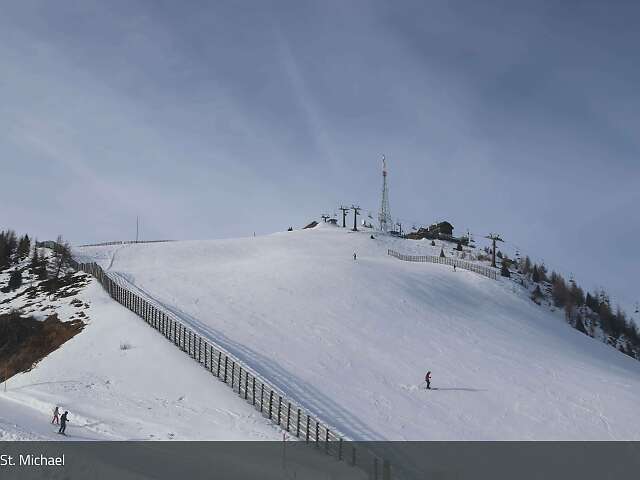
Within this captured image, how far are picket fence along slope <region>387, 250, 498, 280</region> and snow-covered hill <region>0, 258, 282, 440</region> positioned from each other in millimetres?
43043

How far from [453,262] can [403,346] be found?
1455 inches

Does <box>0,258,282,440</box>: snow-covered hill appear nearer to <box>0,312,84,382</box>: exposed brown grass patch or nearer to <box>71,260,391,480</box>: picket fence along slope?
<box>71,260,391,480</box>: picket fence along slope

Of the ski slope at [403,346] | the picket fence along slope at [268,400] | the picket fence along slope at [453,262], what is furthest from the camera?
the picket fence along slope at [453,262]

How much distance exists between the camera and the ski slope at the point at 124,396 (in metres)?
19.3

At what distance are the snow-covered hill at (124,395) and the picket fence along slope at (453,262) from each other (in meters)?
43.0

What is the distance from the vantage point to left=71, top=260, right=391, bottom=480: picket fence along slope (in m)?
19.9

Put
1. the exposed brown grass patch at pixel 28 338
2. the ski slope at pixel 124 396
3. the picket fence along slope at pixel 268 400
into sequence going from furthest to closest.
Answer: the exposed brown grass patch at pixel 28 338
the picket fence along slope at pixel 268 400
the ski slope at pixel 124 396

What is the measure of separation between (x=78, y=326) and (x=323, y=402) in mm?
19062

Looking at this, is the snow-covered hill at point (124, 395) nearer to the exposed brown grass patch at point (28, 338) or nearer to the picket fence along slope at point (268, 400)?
the picket fence along slope at point (268, 400)

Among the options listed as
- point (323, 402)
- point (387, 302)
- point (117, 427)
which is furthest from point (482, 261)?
point (117, 427)

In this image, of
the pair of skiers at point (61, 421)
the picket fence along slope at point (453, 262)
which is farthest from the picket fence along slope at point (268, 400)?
the picket fence along slope at point (453, 262)

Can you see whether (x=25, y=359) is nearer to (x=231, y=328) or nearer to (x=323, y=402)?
(x=231, y=328)

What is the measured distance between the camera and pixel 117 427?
19.7 meters

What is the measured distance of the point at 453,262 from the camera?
71812 mm
